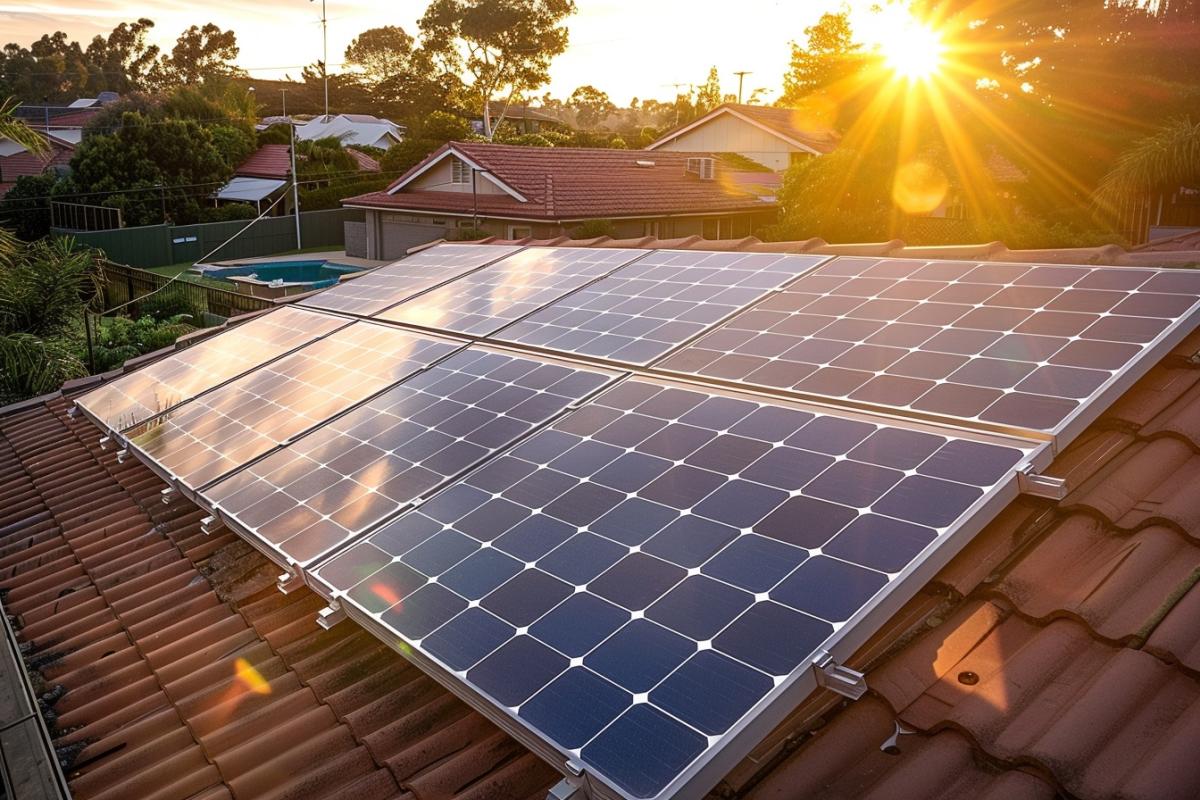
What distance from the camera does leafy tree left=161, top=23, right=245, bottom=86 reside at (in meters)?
159

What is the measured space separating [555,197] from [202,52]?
149 meters

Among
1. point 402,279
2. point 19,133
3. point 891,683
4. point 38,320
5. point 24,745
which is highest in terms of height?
point 19,133

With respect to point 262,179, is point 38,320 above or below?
below

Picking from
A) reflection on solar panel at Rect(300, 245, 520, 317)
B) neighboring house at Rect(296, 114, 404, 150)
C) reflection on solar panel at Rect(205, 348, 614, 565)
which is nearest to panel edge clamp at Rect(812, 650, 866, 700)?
reflection on solar panel at Rect(205, 348, 614, 565)

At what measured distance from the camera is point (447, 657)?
5.24m

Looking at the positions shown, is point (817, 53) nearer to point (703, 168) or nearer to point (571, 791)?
point (703, 168)

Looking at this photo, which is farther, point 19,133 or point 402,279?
point 402,279

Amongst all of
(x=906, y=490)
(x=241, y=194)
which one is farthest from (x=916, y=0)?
(x=241, y=194)

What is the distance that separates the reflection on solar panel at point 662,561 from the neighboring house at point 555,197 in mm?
32770

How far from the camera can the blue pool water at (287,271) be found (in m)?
50.2

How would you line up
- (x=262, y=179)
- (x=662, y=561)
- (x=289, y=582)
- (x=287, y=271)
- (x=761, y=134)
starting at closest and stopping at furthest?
(x=662, y=561), (x=289, y=582), (x=287, y=271), (x=761, y=134), (x=262, y=179)

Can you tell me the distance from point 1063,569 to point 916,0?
35903 mm

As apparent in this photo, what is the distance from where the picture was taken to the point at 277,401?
1029cm

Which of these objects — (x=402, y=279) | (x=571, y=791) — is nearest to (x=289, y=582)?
(x=571, y=791)
